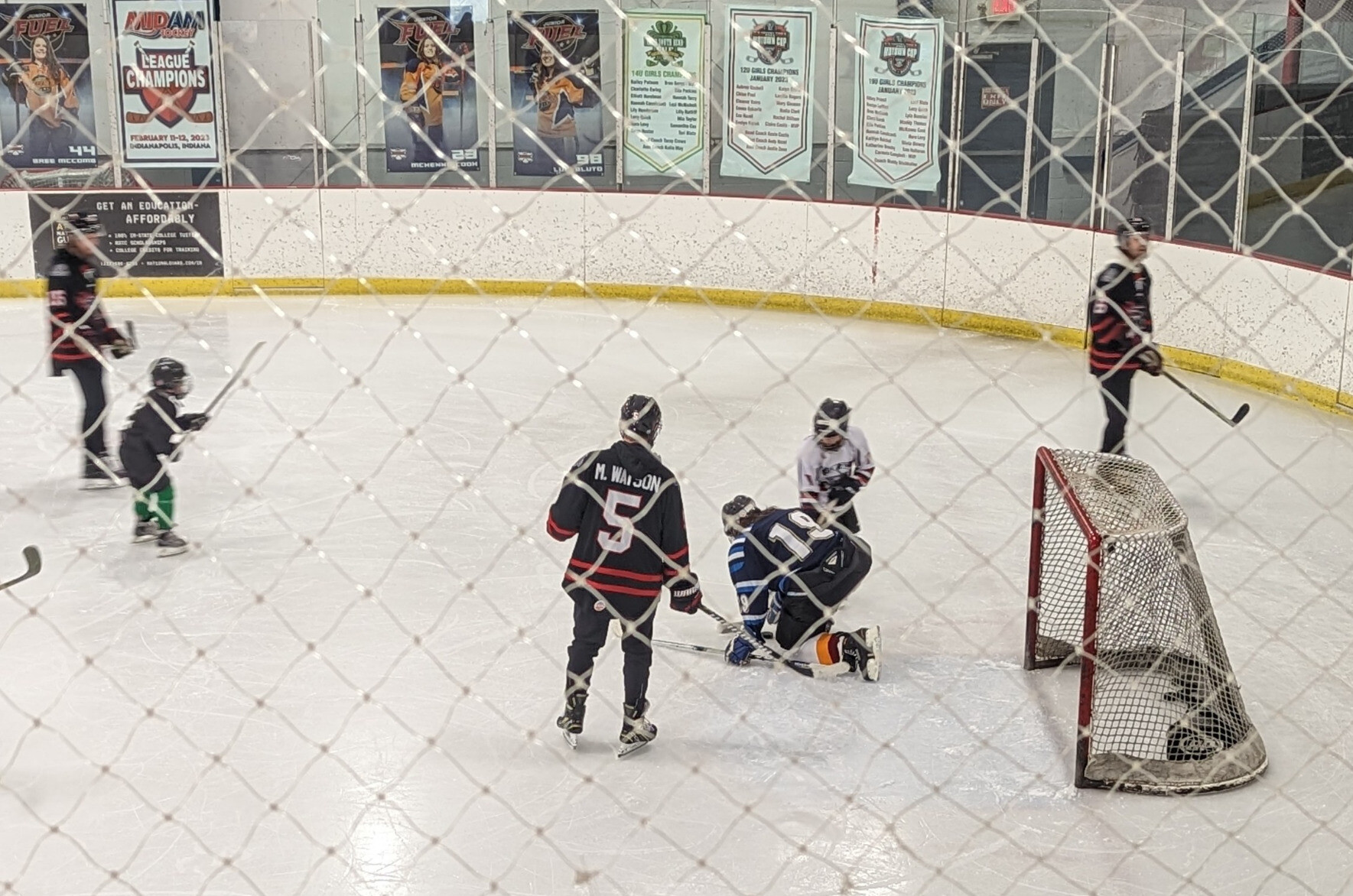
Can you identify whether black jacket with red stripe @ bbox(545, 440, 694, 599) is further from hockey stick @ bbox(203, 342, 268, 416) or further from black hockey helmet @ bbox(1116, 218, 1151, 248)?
black hockey helmet @ bbox(1116, 218, 1151, 248)

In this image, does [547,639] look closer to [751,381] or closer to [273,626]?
[273,626]

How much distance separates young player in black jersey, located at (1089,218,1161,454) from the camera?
6.21 m

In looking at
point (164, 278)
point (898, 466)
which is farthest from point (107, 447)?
point (164, 278)

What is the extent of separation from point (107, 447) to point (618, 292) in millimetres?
5010

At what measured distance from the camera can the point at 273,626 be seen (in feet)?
17.7

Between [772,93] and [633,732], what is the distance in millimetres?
7101

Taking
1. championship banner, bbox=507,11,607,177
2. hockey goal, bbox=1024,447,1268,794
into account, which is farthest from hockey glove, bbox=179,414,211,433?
championship banner, bbox=507,11,607,177

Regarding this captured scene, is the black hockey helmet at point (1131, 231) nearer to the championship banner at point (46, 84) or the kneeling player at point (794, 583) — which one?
the kneeling player at point (794, 583)

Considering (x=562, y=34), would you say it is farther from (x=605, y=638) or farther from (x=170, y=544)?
(x=605, y=638)

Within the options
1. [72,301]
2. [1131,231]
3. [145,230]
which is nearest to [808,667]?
[1131,231]

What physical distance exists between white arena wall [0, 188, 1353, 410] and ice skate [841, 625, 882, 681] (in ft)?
16.7

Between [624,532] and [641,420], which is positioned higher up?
[641,420]

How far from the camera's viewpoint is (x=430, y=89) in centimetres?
1129

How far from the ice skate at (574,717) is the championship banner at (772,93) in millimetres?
6829
